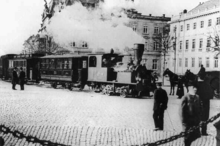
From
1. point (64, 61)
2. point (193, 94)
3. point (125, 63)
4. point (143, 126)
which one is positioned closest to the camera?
point (193, 94)

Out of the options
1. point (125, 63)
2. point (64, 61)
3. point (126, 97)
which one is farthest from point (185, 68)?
point (64, 61)

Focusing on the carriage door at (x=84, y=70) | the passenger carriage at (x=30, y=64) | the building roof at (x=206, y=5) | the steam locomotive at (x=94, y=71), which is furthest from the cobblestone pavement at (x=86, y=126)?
the passenger carriage at (x=30, y=64)

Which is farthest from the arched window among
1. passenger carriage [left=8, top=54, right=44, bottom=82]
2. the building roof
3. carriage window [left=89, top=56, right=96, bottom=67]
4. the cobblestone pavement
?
the building roof

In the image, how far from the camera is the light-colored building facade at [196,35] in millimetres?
5727

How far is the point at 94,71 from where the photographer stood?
13.6 m

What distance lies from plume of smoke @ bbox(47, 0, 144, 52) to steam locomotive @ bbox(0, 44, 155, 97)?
81cm

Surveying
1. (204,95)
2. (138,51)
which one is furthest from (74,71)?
(204,95)

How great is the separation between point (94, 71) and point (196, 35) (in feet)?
26.2

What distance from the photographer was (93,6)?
11.1 m

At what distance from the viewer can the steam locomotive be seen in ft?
37.1

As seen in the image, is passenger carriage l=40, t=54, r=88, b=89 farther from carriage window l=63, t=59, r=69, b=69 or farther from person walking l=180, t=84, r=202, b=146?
person walking l=180, t=84, r=202, b=146

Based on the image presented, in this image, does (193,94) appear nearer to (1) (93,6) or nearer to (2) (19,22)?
(2) (19,22)

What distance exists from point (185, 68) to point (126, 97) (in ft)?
16.7

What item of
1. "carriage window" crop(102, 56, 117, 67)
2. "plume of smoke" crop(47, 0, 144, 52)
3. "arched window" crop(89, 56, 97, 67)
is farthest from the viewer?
"arched window" crop(89, 56, 97, 67)
